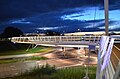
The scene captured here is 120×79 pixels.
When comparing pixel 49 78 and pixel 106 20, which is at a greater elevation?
pixel 106 20

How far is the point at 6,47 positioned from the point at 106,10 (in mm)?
93448

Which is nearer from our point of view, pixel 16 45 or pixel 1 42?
pixel 16 45

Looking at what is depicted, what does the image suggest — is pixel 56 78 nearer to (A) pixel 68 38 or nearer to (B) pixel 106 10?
(B) pixel 106 10

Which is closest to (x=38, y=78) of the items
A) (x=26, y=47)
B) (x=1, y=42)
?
(x=26, y=47)

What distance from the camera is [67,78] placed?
78.7 ft

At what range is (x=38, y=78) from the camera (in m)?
26.4

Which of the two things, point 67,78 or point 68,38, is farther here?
point 68,38

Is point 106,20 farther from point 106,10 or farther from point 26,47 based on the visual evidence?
point 26,47

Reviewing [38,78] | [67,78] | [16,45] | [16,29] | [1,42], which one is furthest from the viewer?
[16,29]

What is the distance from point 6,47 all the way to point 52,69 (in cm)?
7555

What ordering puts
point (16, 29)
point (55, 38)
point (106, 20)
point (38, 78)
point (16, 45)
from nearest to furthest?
1. point (106, 20)
2. point (38, 78)
3. point (55, 38)
4. point (16, 45)
5. point (16, 29)

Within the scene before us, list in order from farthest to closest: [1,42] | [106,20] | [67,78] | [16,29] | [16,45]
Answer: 1. [16,29]
2. [1,42]
3. [16,45]
4. [67,78]
5. [106,20]

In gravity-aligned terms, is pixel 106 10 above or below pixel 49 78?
above

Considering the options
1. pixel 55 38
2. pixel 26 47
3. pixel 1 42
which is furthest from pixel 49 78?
pixel 1 42
